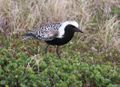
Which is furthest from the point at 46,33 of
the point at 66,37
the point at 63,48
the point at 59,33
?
the point at 63,48

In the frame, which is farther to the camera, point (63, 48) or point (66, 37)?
point (63, 48)

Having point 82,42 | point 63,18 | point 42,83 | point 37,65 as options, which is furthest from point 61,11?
point 42,83

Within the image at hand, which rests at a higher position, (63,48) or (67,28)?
(67,28)

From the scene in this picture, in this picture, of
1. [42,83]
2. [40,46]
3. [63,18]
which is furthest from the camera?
[63,18]

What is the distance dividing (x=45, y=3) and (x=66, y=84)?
2604 millimetres

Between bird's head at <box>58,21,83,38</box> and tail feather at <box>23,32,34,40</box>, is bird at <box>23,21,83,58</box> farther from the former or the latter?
tail feather at <box>23,32,34,40</box>

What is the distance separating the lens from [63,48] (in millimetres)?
6824

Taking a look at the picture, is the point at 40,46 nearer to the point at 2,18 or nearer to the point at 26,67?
the point at 2,18

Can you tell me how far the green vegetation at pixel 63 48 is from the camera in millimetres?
5348

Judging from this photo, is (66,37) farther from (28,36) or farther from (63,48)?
(63,48)

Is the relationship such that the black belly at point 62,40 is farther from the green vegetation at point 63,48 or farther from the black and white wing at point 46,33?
the green vegetation at point 63,48

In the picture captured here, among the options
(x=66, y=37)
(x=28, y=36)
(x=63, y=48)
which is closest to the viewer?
(x=66, y=37)

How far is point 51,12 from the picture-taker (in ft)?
24.0

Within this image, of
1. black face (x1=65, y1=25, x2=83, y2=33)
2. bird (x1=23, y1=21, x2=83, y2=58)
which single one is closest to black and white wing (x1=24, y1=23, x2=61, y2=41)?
bird (x1=23, y1=21, x2=83, y2=58)
